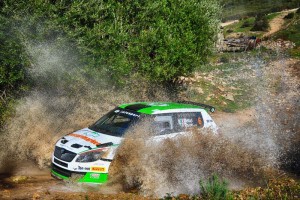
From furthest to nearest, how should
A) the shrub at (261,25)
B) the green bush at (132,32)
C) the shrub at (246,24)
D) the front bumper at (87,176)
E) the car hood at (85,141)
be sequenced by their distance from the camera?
the shrub at (246,24) → the shrub at (261,25) → the green bush at (132,32) → the car hood at (85,141) → the front bumper at (87,176)

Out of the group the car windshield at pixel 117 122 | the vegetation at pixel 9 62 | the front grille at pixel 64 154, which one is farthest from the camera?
the vegetation at pixel 9 62

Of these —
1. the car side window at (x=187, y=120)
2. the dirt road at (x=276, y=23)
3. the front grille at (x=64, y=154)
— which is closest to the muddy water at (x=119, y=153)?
the car side window at (x=187, y=120)

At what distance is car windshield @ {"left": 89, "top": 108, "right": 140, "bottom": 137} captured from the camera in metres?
9.16

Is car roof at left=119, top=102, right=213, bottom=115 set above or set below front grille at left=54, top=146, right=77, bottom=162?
above

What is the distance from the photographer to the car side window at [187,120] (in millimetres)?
9703

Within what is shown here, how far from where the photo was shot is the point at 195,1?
19.4 metres

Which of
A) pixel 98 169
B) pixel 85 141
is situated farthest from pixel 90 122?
pixel 98 169

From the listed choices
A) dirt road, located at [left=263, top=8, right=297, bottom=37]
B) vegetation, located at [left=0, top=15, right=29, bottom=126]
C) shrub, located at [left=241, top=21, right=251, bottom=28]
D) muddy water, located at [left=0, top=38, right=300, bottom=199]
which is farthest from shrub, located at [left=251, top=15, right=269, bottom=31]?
vegetation, located at [left=0, top=15, right=29, bottom=126]

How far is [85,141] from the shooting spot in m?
8.72

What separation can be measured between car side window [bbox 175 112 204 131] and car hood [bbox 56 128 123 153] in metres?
1.73

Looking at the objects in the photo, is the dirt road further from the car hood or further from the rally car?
the car hood

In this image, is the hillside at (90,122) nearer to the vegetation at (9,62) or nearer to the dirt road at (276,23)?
the vegetation at (9,62)

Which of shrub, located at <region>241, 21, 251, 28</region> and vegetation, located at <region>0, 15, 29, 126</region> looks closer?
vegetation, located at <region>0, 15, 29, 126</region>

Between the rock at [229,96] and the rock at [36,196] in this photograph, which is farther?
the rock at [229,96]
